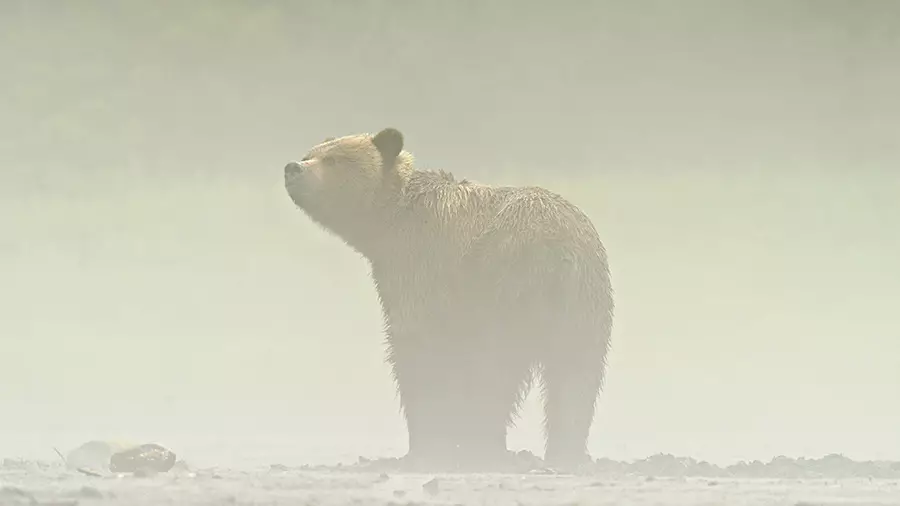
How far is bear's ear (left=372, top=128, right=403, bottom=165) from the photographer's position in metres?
7.67

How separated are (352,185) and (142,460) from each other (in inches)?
85.9

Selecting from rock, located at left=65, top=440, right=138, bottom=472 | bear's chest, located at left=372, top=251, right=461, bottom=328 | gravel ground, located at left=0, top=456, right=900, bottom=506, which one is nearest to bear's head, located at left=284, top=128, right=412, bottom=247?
bear's chest, located at left=372, top=251, right=461, bottom=328

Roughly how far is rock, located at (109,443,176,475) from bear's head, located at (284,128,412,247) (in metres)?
1.82

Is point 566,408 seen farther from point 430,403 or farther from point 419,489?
point 419,489

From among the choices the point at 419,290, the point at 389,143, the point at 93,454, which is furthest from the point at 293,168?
the point at 93,454

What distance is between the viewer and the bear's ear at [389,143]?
767cm

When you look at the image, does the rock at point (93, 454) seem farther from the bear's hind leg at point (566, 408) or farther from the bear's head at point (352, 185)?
the bear's hind leg at point (566, 408)

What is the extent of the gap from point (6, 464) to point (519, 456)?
3.29 metres

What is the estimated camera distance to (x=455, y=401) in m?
7.35

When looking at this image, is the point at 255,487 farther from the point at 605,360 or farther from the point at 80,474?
the point at 605,360

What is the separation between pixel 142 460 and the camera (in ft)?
23.2

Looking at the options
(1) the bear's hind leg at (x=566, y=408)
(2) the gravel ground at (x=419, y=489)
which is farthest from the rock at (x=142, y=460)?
(1) the bear's hind leg at (x=566, y=408)

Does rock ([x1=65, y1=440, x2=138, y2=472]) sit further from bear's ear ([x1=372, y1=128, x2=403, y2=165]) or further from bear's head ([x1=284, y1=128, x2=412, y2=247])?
bear's ear ([x1=372, y1=128, x2=403, y2=165])

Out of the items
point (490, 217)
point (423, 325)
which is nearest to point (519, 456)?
point (423, 325)
